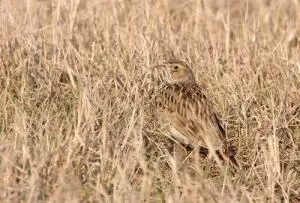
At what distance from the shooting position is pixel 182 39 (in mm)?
8031

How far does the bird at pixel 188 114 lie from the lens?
6.25 m

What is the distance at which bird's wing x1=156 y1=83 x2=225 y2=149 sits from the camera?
6.35 m

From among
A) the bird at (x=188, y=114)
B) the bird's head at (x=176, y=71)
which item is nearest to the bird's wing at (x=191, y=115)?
the bird at (x=188, y=114)

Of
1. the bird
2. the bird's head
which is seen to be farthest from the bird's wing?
the bird's head

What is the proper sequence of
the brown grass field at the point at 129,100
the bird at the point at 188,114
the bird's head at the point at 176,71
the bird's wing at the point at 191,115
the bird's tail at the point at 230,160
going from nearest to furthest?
the brown grass field at the point at 129,100
the bird's tail at the point at 230,160
the bird at the point at 188,114
the bird's wing at the point at 191,115
the bird's head at the point at 176,71

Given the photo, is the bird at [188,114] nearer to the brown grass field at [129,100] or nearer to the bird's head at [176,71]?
the bird's head at [176,71]

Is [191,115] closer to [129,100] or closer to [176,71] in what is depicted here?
[129,100]

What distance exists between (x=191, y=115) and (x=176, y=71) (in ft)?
1.98

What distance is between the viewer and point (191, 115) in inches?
258

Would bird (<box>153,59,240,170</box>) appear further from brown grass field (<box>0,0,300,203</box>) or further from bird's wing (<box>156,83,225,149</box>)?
brown grass field (<box>0,0,300,203</box>)

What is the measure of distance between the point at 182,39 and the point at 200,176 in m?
2.83

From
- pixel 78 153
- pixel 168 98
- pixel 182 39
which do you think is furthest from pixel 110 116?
pixel 182 39

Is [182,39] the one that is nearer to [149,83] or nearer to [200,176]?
[149,83]

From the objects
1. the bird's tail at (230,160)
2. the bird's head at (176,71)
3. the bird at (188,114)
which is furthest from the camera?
the bird's head at (176,71)
